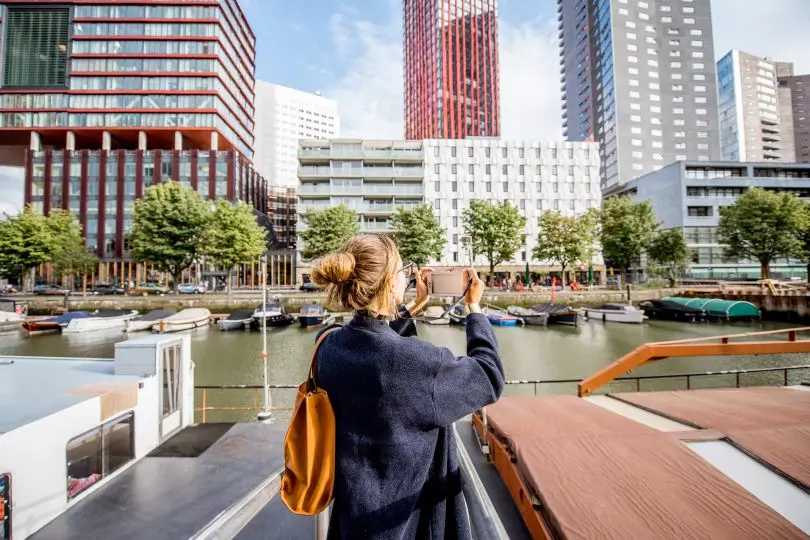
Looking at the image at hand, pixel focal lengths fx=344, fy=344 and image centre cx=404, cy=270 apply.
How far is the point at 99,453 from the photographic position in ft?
19.1

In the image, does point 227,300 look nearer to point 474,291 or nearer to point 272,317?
point 272,317

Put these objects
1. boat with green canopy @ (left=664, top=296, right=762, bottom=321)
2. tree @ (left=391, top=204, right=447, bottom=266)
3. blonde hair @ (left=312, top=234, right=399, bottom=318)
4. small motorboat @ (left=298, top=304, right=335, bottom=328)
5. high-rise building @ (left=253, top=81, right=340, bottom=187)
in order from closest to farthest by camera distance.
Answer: blonde hair @ (left=312, top=234, right=399, bottom=318)
small motorboat @ (left=298, top=304, right=335, bottom=328)
boat with green canopy @ (left=664, top=296, right=762, bottom=321)
tree @ (left=391, top=204, right=447, bottom=266)
high-rise building @ (left=253, top=81, right=340, bottom=187)

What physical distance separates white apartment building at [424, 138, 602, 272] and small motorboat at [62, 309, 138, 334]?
38402mm

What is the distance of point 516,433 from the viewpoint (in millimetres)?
4043

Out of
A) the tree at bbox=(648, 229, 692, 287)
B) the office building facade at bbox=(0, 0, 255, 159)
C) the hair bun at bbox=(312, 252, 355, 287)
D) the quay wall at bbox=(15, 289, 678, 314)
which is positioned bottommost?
the quay wall at bbox=(15, 289, 678, 314)

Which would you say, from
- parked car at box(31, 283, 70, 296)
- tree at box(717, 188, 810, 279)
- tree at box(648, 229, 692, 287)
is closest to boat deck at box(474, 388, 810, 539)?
tree at box(648, 229, 692, 287)

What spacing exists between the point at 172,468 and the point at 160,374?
201 centimetres

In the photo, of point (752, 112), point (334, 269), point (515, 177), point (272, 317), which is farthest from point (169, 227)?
point (752, 112)

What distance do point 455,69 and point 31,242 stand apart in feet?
271

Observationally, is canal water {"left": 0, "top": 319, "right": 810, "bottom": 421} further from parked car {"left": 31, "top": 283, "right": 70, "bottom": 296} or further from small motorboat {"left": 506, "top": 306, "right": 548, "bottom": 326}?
parked car {"left": 31, "top": 283, "right": 70, "bottom": 296}

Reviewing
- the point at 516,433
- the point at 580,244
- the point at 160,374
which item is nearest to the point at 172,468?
the point at 160,374

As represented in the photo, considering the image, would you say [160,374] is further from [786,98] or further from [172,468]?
[786,98]

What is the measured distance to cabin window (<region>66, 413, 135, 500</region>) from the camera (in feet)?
17.8

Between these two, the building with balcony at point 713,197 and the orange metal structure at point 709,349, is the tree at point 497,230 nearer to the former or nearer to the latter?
the building with balcony at point 713,197
